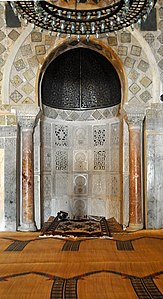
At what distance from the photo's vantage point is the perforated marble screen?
727 cm

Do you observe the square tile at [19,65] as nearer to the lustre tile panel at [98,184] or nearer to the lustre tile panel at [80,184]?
the lustre tile panel at [80,184]

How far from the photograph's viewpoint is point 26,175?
20.5 feet

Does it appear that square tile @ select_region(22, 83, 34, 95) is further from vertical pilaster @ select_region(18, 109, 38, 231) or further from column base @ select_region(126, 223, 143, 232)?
column base @ select_region(126, 223, 143, 232)

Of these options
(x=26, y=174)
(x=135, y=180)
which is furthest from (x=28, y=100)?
(x=135, y=180)

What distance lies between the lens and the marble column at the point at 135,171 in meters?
6.24

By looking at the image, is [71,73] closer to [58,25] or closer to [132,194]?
[132,194]

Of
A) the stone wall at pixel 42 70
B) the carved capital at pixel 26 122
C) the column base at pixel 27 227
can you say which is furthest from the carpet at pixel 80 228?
the carved capital at pixel 26 122

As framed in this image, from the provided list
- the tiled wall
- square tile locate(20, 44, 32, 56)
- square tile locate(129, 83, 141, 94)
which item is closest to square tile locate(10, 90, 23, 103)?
square tile locate(20, 44, 32, 56)

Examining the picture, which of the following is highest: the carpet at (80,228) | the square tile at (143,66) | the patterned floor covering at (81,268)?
the square tile at (143,66)

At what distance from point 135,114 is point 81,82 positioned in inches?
73.9

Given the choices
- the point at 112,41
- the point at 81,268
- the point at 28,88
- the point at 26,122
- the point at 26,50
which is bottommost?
the point at 81,268

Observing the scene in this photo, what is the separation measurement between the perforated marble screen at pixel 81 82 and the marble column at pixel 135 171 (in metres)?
0.98

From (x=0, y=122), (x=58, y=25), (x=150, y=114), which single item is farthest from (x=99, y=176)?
(x=58, y=25)

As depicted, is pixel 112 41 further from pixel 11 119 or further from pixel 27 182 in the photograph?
pixel 27 182
